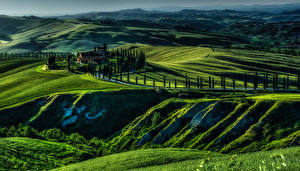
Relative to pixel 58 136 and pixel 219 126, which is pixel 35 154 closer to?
pixel 58 136

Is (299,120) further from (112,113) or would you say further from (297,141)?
(112,113)

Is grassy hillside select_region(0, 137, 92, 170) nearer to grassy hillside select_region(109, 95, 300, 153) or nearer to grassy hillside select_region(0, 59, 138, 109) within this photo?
grassy hillside select_region(109, 95, 300, 153)

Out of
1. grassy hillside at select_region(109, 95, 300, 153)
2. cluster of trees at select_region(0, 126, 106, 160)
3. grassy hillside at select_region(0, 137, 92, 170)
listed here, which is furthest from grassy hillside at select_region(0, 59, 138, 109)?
grassy hillside at select_region(0, 137, 92, 170)

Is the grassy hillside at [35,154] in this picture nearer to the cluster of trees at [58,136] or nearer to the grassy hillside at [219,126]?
the cluster of trees at [58,136]

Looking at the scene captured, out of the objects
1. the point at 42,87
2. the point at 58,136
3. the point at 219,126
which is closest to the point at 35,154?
the point at 58,136

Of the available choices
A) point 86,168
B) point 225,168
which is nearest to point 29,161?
point 86,168
